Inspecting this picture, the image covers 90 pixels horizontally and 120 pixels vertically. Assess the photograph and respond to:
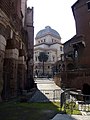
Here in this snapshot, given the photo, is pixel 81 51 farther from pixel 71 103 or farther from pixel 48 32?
pixel 48 32

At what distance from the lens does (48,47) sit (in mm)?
108750

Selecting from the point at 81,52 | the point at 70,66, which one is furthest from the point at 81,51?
the point at 70,66

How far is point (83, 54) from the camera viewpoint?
114 ft

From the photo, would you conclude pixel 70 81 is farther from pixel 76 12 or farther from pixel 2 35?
pixel 2 35

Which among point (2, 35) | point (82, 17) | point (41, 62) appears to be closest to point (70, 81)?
point (82, 17)

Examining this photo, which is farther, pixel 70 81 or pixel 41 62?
pixel 41 62

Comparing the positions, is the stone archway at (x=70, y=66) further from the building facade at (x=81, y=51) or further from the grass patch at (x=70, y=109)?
the grass patch at (x=70, y=109)

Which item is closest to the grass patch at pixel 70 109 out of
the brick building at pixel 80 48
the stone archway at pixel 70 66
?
the brick building at pixel 80 48

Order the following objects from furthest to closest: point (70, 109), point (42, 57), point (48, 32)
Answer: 1. point (48, 32)
2. point (42, 57)
3. point (70, 109)

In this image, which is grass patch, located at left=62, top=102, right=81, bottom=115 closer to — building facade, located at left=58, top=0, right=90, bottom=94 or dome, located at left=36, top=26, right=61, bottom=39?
building facade, located at left=58, top=0, right=90, bottom=94

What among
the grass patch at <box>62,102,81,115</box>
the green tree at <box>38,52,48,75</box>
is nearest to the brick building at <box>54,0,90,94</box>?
the grass patch at <box>62,102,81,115</box>

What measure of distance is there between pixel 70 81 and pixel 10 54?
667 inches

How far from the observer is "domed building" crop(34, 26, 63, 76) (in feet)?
331

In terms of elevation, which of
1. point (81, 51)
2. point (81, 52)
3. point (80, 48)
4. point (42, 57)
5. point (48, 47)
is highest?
point (48, 47)
